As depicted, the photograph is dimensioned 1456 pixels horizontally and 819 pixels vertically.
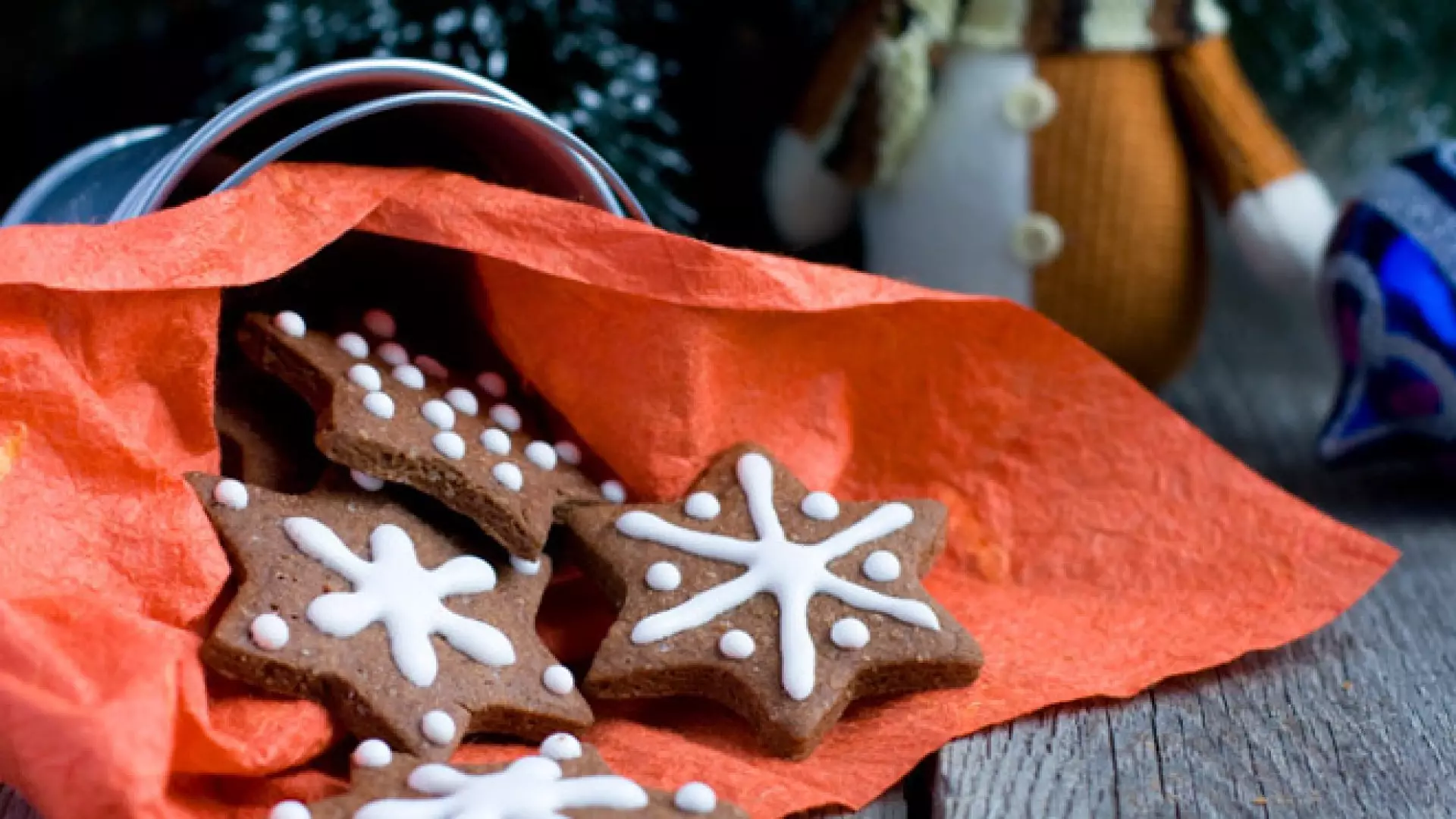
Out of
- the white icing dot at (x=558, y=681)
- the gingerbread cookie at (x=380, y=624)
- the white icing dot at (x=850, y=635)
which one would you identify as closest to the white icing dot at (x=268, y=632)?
the gingerbread cookie at (x=380, y=624)

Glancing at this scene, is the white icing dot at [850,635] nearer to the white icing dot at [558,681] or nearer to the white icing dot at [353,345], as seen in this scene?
the white icing dot at [558,681]

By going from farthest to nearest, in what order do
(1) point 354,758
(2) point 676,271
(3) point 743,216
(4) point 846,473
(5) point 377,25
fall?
(3) point 743,216 → (5) point 377,25 → (4) point 846,473 → (2) point 676,271 → (1) point 354,758

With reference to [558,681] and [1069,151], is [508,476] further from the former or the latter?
[1069,151]

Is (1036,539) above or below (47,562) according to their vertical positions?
below

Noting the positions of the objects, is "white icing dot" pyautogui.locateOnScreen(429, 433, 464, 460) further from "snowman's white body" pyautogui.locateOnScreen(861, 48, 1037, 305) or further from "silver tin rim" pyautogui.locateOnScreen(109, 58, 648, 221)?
"snowman's white body" pyautogui.locateOnScreen(861, 48, 1037, 305)

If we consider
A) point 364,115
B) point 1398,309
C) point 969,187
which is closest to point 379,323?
point 364,115

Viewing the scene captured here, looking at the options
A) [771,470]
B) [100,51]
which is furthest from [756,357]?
[100,51]

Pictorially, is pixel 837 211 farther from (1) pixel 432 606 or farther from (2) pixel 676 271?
(1) pixel 432 606
